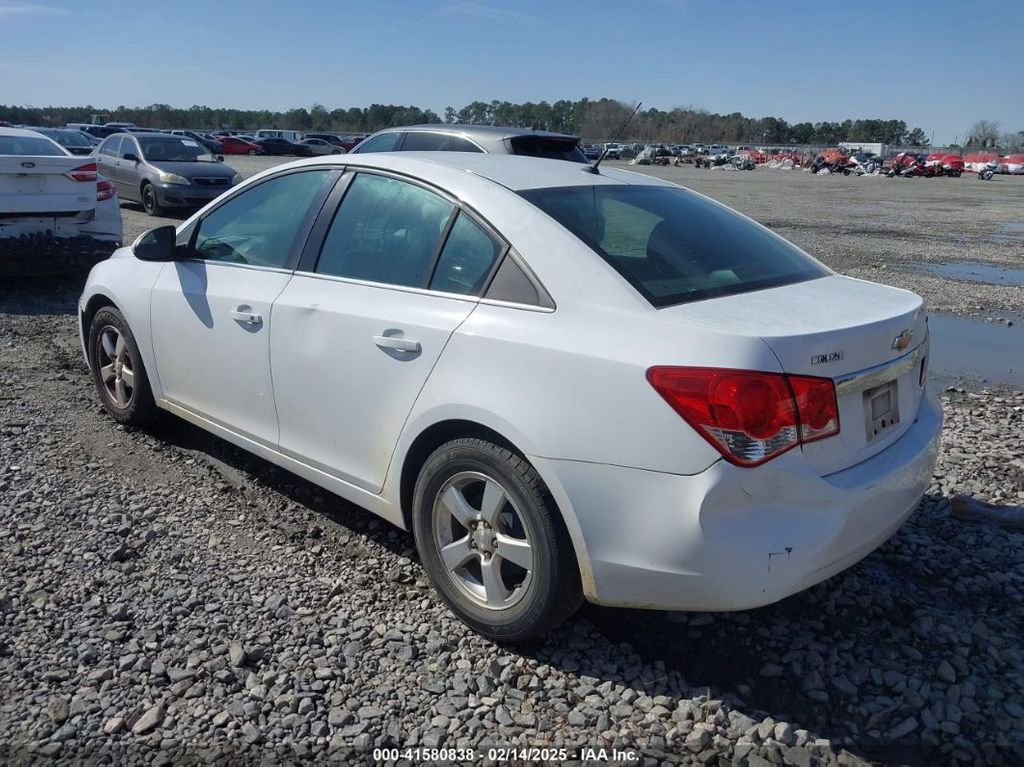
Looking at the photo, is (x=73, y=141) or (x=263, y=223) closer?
(x=263, y=223)

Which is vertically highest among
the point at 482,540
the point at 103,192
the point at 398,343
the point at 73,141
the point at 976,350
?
the point at 73,141

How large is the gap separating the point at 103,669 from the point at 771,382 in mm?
2409

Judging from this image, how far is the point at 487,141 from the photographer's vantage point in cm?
988

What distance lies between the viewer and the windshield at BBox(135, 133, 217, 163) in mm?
17258

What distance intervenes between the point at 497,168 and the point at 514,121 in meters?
110

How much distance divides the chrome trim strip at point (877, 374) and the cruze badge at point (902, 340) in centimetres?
4

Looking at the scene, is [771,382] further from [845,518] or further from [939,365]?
[939,365]

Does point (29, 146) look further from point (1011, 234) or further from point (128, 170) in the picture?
point (1011, 234)

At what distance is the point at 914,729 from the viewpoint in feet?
8.95

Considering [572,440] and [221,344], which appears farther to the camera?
[221,344]

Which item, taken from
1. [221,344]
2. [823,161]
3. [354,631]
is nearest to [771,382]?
[354,631]

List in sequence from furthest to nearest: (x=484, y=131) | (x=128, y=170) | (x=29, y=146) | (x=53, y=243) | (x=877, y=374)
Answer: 1. (x=128, y=170)
2. (x=484, y=131)
3. (x=29, y=146)
4. (x=53, y=243)
5. (x=877, y=374)

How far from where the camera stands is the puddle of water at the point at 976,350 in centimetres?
688

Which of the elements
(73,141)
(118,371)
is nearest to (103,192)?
(118,371)
